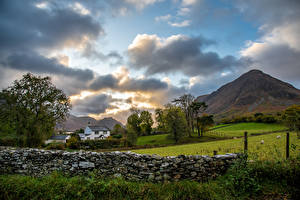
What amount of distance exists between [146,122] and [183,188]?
58.7m

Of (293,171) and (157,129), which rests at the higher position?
(293,171)

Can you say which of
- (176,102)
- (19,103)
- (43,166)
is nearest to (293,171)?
(43,166)

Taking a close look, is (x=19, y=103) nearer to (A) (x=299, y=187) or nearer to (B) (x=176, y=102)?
(A) (x=299, y=187)

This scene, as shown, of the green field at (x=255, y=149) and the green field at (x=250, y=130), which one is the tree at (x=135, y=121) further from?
the green field at (x=255, y=149)

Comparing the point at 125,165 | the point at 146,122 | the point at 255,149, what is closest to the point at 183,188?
the point at 125,165

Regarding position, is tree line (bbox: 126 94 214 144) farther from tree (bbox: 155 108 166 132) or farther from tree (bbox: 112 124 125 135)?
tree (bbox: 112 124 125 135)

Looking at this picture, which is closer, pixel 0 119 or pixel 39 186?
pixel 39 186

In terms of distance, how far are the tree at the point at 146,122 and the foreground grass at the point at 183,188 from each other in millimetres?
55835

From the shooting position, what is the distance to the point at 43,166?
20.7ft

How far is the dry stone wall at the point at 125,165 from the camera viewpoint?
5.67 meters

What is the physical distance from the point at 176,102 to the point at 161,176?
1733 inches

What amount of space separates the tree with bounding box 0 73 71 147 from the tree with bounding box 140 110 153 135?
4138 cm

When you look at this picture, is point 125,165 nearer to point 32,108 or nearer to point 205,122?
point 32,108

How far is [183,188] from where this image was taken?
4.77m
